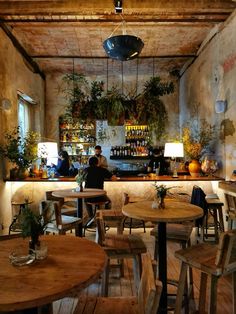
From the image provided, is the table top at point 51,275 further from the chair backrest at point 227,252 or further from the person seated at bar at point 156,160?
the person seated at bar at point 156,160

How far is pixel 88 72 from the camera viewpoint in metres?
9.06

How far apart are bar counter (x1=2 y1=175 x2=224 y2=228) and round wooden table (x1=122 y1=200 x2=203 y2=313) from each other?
8.54 feet

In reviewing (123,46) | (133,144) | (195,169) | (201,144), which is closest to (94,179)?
(195,169)

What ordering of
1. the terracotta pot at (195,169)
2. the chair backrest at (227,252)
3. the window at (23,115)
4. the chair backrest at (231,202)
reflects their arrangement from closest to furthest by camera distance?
the chair backrest at (227,252)
the chair backrest at (231,202)
the terracotta pot at (195,169)
the window at (23,115)

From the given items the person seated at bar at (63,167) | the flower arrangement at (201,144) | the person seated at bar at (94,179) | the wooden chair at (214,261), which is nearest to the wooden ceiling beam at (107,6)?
the flower arrangement at (201,144)

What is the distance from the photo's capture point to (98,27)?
577cm

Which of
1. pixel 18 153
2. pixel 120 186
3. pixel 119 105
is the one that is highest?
pixel 119 105

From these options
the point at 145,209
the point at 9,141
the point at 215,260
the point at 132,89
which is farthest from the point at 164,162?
the point at 215,260

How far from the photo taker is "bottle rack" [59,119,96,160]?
30.4 feet

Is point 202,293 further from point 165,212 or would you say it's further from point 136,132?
point 136,132

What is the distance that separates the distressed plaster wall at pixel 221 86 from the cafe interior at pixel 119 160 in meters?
0.03

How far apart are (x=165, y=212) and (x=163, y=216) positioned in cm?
18

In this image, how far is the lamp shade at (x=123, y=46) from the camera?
3.51 m

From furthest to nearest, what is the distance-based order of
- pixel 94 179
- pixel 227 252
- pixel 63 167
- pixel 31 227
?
1. pixel 63 167
2. pixel 94 179
3. pixel 227 252
4. pixel 31 227
